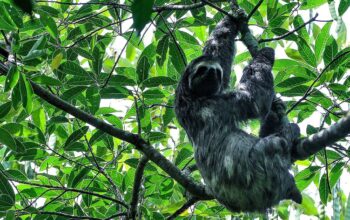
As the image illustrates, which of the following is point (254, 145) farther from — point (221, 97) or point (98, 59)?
point (98, 59)

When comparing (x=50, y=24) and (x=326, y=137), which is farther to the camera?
(x=50, y=24)

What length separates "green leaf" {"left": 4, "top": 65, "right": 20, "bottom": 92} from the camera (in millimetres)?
4139

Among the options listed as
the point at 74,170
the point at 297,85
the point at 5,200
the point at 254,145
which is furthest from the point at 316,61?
the point at 5,200

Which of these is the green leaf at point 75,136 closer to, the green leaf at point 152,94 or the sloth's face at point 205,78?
the green leaf at point 152,94

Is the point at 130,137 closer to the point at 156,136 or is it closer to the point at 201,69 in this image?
the point at 156,136

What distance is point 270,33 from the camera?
635cm

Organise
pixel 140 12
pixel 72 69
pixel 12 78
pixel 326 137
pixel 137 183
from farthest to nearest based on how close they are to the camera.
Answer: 1. pixel 72 69
2. pixel 137 183
3. pixel 12 78
4. pixel 326 137
5. pixel 140 12


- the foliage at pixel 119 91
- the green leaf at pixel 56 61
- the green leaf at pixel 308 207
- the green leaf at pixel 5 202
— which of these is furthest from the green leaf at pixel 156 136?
the green leaf at pixel 308 207

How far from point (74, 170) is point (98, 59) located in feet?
5.33

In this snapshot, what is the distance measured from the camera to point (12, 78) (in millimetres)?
4180

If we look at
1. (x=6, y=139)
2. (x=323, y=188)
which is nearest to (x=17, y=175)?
(x=6, y=139)

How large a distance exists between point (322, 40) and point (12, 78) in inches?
144

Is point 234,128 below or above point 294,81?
below

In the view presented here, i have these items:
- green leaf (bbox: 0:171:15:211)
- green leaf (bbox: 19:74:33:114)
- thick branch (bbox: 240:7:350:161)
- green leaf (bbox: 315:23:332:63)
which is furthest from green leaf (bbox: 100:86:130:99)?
green leaf (bbox: 315:23:332:63)
